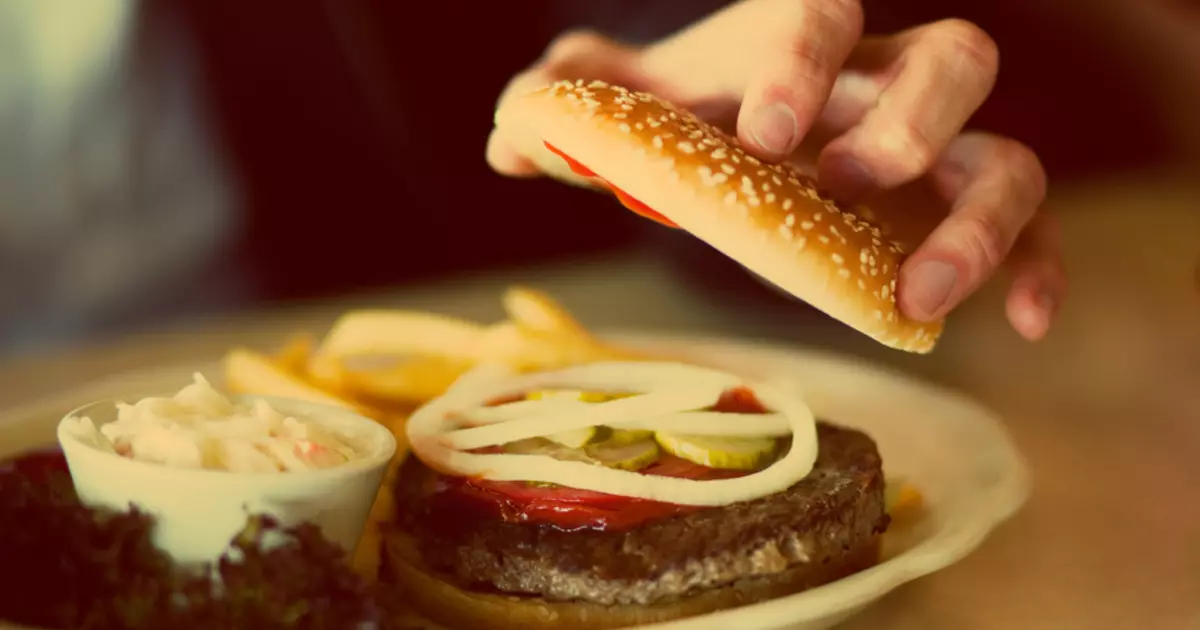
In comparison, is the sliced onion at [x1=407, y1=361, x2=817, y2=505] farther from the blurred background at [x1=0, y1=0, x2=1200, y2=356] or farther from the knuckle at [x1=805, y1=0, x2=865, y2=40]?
the blurred background at [x1=0, y1=0, x2=1200, y2=356]

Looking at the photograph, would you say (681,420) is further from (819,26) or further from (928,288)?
(819,26)

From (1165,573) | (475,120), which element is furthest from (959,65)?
(475,120)

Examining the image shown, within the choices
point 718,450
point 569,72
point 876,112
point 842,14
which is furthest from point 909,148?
point 569,72

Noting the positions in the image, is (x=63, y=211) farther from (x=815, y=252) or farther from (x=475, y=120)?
(x=815, y=252)

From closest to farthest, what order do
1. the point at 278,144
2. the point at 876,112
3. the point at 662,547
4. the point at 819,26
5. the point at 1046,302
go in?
1. the point at 662,547
2. the point at 819,26
3. the point at 876,112
4. the point at 1046,302
5. the point at 278,144

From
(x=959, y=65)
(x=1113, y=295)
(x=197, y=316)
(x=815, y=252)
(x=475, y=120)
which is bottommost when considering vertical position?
(x=1113, y=295)

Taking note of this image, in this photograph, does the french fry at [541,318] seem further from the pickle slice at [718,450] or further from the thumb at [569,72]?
the pickle slice at [718,450]
